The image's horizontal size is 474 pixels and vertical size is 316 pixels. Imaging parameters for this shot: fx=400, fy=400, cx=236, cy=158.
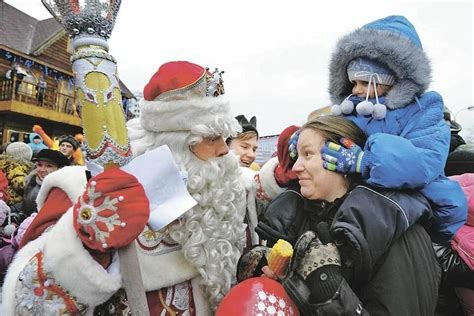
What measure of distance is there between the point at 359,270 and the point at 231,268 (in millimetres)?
576

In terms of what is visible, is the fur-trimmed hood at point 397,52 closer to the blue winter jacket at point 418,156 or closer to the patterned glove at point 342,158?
the blue winter jacket at point 418,156

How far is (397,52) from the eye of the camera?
5.17 ft

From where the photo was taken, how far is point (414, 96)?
160 centimetres

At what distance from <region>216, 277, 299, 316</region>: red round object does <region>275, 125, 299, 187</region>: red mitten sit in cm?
65

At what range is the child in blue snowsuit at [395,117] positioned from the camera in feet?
4.42

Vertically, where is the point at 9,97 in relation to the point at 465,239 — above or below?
above

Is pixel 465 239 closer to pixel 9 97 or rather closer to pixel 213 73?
pixel 213 73

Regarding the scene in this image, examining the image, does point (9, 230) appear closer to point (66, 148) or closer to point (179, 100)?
point (66, 148)

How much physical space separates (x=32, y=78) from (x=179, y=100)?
61.1 ft

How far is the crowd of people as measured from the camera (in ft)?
3.97

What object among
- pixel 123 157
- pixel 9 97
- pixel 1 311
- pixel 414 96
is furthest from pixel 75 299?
pixel 9 97

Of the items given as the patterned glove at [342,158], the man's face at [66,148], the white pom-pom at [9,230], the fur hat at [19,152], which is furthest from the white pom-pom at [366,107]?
the fur hat at [19,152]

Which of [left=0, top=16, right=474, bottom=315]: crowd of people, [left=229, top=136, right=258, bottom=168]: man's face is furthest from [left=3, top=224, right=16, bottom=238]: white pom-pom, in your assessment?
[left=0, top=16, right=474, bottom=315]: crowd of people

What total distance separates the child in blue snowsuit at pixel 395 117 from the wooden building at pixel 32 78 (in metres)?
15.4
